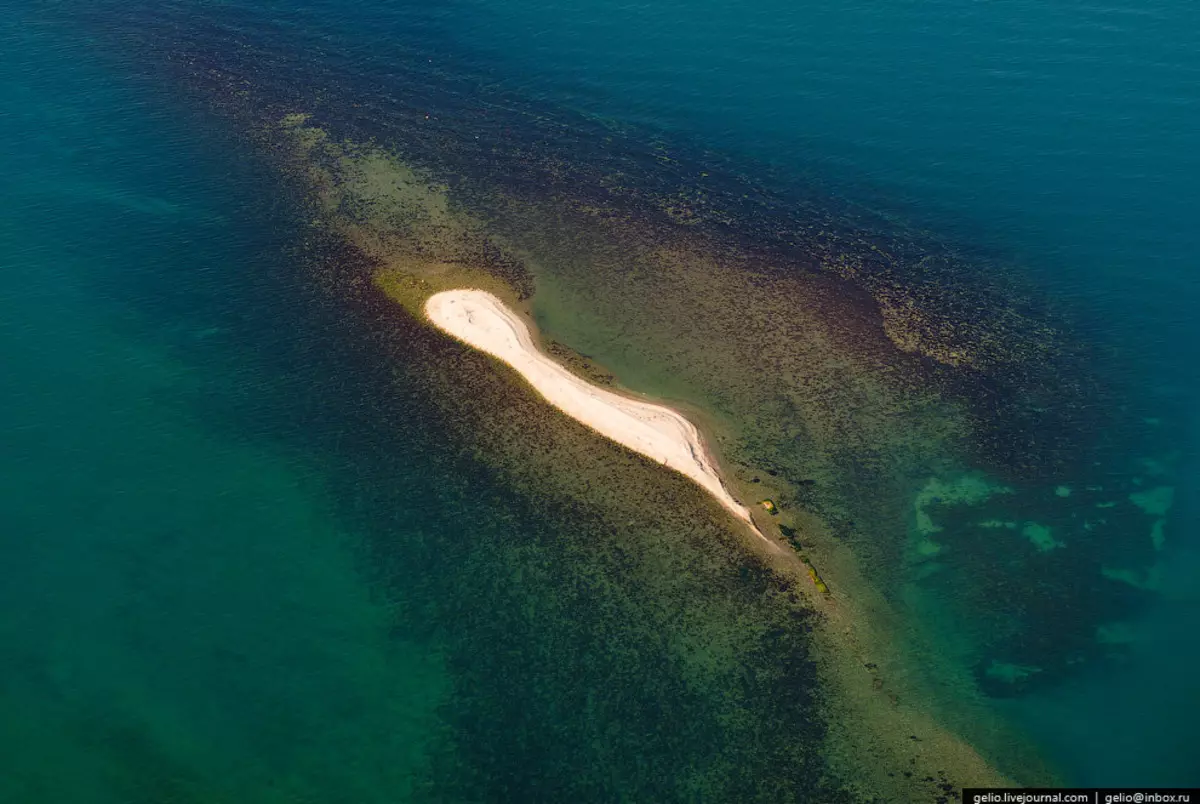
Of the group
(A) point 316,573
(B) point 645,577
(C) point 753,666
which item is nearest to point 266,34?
(A) point 316,573

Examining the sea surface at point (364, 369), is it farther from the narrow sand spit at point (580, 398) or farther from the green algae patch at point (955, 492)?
Answer: the green algae patch at point (955, 492)

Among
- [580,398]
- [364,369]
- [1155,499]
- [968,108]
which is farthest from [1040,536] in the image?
[968,108]

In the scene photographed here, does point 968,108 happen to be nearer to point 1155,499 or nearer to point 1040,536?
point 1155,499

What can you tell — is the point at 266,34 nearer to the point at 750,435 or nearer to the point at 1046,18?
the point at 750,435

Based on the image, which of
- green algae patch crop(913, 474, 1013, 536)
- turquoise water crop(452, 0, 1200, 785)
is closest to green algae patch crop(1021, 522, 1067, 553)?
green algae patch crop(913, 474, 1013, 536)

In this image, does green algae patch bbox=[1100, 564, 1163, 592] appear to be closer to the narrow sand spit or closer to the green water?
the narrow sand spit
